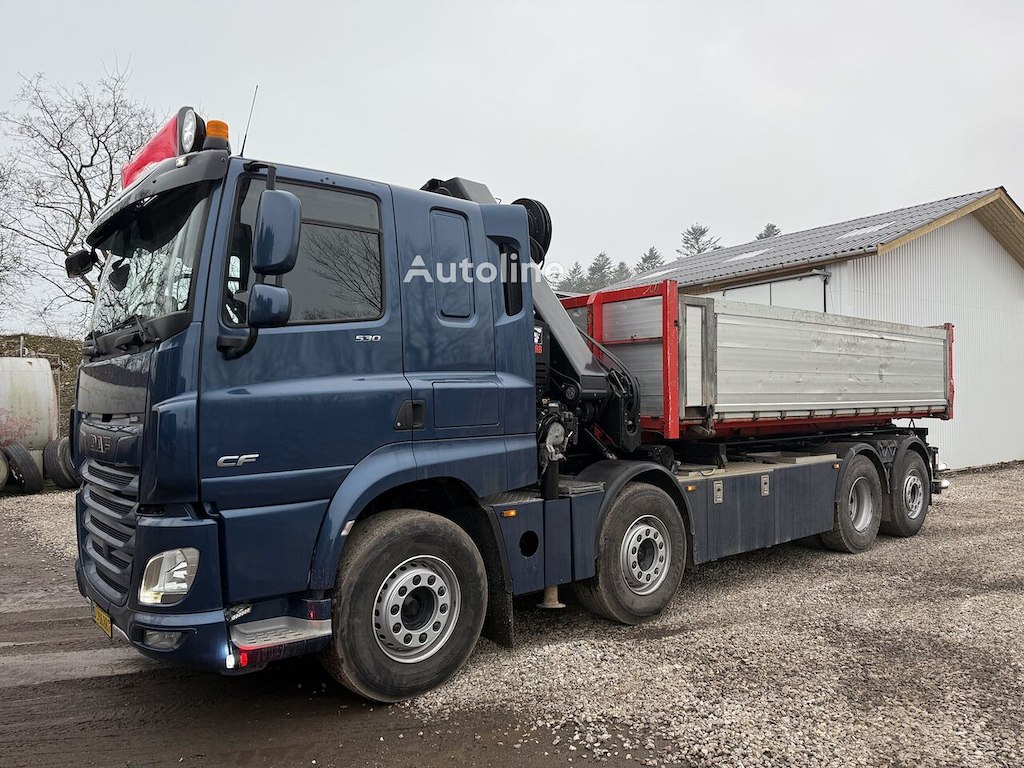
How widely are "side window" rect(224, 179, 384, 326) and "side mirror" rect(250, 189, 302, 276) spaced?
0.90ft

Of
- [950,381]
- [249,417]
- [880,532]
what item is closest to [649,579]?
[249,417]

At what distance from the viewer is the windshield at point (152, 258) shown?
366cm

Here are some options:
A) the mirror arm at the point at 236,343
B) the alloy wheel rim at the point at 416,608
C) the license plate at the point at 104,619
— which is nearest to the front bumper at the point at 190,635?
the license plate at the point at 104,619

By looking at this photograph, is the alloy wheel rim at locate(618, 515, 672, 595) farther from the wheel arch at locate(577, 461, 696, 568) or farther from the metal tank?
the metal tank

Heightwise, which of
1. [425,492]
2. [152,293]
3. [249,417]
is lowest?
[425,492]

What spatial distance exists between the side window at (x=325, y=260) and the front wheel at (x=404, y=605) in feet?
3.85

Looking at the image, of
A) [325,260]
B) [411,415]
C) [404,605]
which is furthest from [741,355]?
[325,260]

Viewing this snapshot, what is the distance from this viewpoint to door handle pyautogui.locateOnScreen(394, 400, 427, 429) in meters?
4.06

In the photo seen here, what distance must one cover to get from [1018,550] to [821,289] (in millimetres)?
7444

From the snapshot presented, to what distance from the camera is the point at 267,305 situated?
11.4 feet

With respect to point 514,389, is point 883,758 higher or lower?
lower

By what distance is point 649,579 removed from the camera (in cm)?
561

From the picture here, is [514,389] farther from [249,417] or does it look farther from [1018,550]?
[1018,550]

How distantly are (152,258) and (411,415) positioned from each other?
5.34ft
